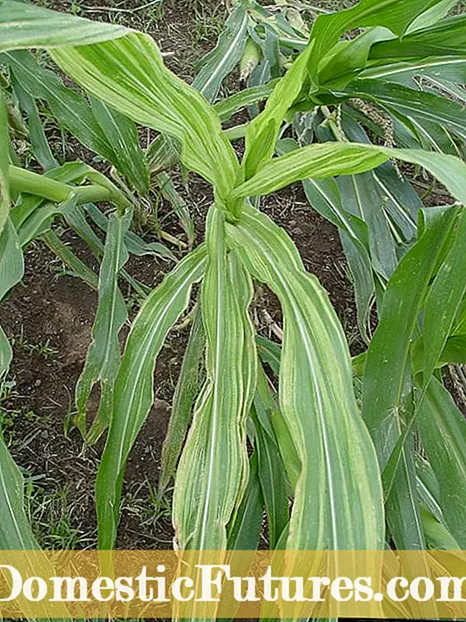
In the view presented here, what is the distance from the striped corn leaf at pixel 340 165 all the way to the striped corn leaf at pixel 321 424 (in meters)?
0.06

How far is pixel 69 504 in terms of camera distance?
97 cm

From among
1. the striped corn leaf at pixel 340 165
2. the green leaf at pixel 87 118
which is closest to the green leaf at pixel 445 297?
the striped corn leaf at pixel 340 165

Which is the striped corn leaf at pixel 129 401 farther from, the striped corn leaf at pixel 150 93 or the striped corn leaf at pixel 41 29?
the striped corn leaf at pixel 41 29

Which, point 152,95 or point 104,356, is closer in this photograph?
point 152,95

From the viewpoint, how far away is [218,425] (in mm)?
579

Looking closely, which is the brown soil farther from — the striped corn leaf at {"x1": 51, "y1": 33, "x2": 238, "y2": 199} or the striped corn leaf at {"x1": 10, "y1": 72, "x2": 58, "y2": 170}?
the striped corn leaf at {"x1": 51, "y1": 33, "x2": 238, "y2": 199}

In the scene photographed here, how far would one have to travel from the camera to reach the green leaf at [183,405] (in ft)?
2.58

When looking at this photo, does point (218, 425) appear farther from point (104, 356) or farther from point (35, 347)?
point (35, 347)

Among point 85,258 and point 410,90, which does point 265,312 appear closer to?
point 85,258

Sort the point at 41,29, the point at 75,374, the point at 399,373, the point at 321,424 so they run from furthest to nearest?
the point at 75,374 < the point at 399,373 < the point at 321,424 < the point at 41,29

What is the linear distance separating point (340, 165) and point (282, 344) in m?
0.15

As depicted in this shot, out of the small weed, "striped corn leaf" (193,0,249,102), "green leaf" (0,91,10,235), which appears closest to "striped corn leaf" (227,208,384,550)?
"green leaf" (0,91,10,235)

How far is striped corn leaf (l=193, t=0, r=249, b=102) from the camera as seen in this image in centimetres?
91

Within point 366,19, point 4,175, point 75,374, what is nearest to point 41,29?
point 4,175
